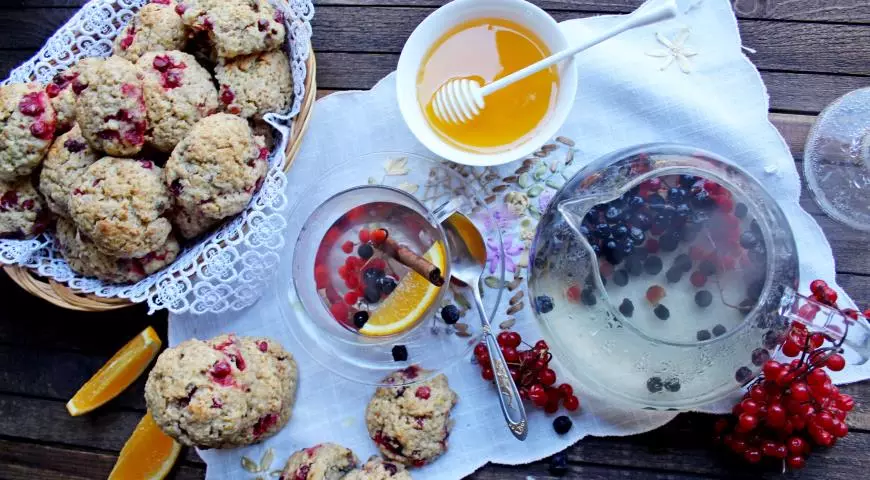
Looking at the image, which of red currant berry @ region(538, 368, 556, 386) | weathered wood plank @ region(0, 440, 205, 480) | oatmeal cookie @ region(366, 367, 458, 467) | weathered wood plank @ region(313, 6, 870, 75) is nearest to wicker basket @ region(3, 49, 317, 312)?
weathered wood plank @ region(0, 440, 205, 480)

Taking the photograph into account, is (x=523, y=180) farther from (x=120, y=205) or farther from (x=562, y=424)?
(x=120, y=205)

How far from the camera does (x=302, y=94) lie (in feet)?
6.27

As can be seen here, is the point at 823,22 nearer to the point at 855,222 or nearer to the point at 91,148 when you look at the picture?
the point at 855,222

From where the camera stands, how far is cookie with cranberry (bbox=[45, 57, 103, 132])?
5.98 feet

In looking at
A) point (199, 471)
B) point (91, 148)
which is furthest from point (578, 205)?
point (199, 471)

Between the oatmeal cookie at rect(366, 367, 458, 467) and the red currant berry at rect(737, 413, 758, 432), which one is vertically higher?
the red currant berry at rect(737, 413, 758, 432)

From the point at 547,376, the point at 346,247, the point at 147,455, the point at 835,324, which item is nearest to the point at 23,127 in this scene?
the point at 346,247

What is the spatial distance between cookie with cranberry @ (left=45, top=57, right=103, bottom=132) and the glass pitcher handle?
167 cm

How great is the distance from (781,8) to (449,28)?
0.95 metres

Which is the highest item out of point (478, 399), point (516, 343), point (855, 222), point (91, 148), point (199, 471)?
point (91, 148)

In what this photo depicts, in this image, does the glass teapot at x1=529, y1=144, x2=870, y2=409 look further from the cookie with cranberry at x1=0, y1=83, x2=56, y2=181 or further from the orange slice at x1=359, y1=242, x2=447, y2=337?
the cookie with cranberry at x1=0, y1=83, x2=56, y2=181

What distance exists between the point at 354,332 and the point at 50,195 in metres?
0.82

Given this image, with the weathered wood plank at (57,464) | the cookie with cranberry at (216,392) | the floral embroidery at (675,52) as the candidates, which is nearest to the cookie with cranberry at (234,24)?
the cookie with cranberry at (216,392)

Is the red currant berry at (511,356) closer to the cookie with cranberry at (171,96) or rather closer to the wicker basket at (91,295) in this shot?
the wicker basket at (91,295)
